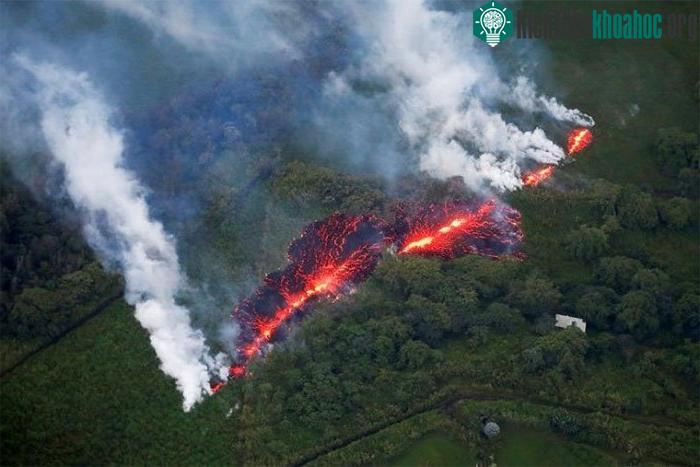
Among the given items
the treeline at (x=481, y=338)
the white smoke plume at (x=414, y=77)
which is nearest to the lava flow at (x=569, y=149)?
the white smoke plume at (x=414, y=77)

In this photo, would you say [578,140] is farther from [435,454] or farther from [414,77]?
[435,454]

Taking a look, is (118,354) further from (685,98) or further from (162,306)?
(685,98)

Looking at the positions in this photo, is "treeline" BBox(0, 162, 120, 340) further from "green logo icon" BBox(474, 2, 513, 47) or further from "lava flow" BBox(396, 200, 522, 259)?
"green logo icon" BBox(474, 2, 513, 47)

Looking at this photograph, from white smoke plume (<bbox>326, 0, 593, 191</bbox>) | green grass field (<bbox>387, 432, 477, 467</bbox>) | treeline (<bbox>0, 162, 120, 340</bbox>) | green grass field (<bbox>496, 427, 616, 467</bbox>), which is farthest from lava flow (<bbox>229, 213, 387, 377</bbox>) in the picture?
green grass field (<bbox>496, 427, 616, 467</bbox>)

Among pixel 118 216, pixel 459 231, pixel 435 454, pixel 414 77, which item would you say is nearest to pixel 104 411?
pixel 118 216

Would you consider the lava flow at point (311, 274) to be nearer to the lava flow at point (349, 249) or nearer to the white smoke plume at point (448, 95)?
the lava flow at point (349, 249)

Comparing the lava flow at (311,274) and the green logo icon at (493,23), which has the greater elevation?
the green logo icon at (493,23)
